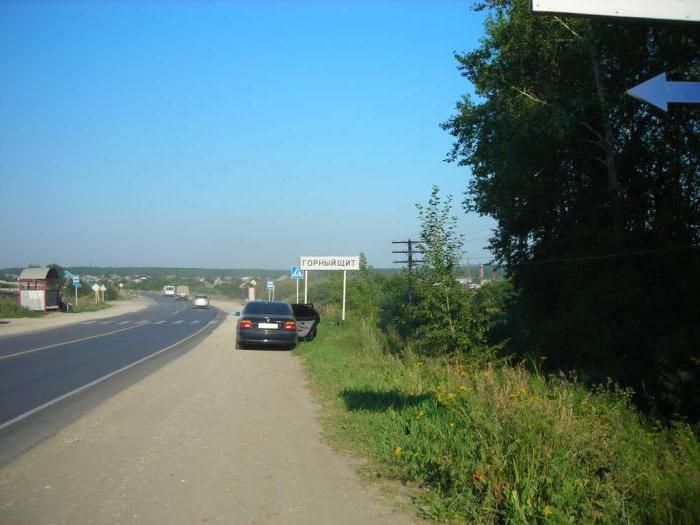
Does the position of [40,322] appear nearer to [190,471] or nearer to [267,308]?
[267,308]

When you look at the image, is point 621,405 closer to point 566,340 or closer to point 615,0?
point 615,0

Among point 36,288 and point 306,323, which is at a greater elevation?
point 36,288

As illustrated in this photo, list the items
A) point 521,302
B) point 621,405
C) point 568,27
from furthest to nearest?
1. point 521,302
2. point 568,27
3. point 621,405

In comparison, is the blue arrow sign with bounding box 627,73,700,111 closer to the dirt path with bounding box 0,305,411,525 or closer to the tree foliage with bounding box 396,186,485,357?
the dirt path with bounding box 0,305,411,525

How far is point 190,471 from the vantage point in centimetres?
590

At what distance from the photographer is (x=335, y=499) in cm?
516

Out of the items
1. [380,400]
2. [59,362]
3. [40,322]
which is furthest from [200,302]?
[380,400]

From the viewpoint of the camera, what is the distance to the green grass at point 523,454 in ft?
14.6

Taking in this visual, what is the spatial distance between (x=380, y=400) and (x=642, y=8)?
670cm

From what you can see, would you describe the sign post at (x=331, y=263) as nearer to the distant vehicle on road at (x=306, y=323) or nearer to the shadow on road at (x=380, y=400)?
the distant vehicle on road at (x=306, y=323)

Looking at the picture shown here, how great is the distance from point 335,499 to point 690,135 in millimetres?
13155

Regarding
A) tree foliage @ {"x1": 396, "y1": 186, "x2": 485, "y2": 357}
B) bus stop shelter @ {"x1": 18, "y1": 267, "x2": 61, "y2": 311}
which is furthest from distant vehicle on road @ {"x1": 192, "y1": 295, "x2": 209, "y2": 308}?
tree foliage @ {"x1": 396, "y1": 186, "x2": 485, "y2": 357}

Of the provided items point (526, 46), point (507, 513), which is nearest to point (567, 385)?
point (507, 513)

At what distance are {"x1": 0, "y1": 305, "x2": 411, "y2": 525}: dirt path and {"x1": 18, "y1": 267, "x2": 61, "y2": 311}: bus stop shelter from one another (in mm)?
42152
